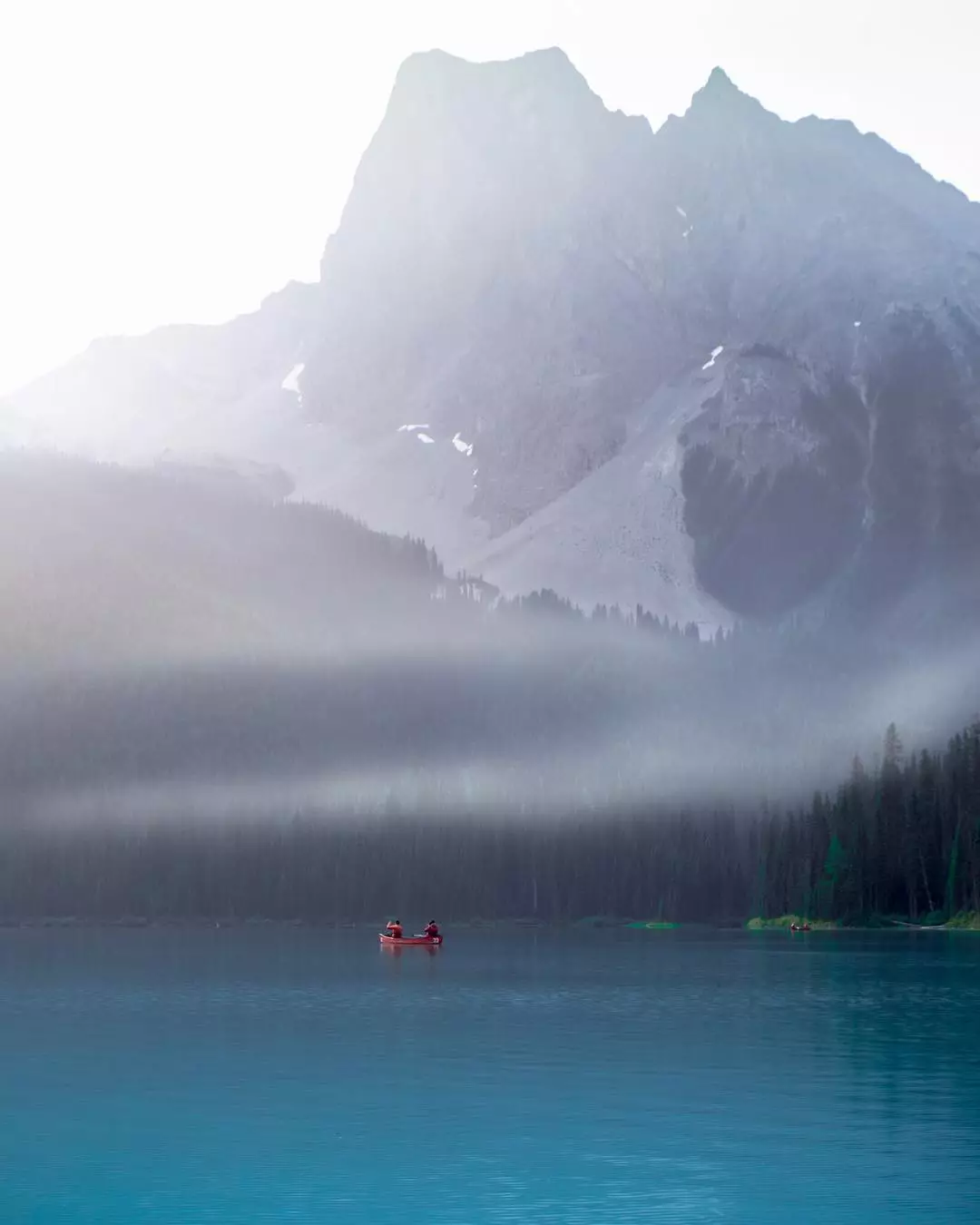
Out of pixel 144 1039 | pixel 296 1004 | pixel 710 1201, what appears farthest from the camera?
pixel 296 1004

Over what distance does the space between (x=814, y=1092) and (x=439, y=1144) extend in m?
23.4

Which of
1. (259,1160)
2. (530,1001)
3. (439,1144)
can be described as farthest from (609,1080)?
(530,1001)

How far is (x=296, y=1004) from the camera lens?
152625mm

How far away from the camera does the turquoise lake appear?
6681 cm

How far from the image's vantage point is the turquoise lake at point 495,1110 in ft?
219

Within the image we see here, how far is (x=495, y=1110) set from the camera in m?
88.7

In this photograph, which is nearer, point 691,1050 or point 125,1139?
point 125,1139

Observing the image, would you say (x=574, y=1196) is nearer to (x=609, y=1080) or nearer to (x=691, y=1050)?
(x=609, y=1080)

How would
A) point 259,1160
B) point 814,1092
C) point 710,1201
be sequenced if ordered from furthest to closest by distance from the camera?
point 814,1092 → point 259,1160 → point 710,1201

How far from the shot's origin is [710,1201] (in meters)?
66.4

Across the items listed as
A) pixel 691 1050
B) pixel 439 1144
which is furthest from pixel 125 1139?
pixel 691 1050

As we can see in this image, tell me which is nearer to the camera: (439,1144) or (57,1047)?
(439,1144)

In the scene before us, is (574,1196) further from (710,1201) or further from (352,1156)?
(352,1156)

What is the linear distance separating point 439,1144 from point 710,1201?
16059mm
